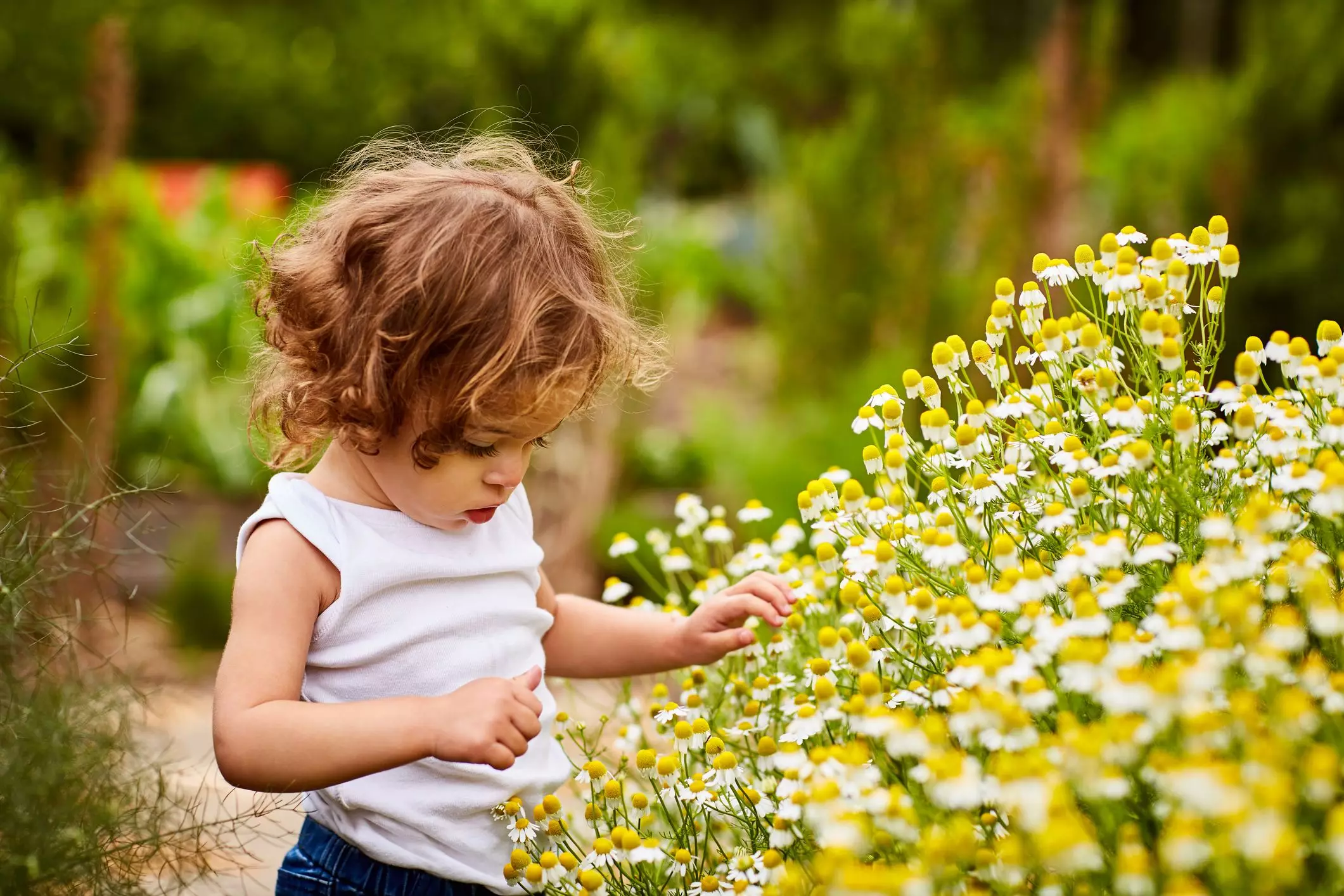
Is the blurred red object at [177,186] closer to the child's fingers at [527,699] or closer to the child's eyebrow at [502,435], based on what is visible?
the child's eyebrow at [502,435]

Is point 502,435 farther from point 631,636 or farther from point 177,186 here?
point 177,186

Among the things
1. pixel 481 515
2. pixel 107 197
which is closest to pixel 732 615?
pixel 481 515

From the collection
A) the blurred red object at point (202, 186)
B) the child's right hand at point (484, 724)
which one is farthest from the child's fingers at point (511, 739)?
the blurred red object at point (202, 186)

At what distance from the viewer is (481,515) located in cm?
161

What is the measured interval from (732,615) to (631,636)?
0.67 feet

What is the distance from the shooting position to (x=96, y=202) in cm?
479

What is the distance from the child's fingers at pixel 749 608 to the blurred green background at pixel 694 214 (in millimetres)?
837

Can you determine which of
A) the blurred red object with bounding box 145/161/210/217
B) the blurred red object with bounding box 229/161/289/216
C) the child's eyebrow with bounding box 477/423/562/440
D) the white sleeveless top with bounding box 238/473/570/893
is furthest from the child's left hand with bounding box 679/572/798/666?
the blurred red object with bounding box 145/161/210/217

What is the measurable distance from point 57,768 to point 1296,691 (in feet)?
4.47

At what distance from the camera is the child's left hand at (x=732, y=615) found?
1.70 metres

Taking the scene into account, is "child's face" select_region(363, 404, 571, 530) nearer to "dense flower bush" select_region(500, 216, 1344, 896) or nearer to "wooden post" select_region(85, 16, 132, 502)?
"dense flower bush" select_region(500, 216, 1344, 896)

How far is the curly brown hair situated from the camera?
1.52 meters

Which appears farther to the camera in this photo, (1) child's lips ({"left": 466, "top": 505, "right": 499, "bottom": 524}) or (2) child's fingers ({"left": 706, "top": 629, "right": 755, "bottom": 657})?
(2) child's fingers ({"left": 706, "top": 629, "right": 755, "bottom": 657})

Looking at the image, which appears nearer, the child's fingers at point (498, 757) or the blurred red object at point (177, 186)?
the child's fingers at point (498, 757)
